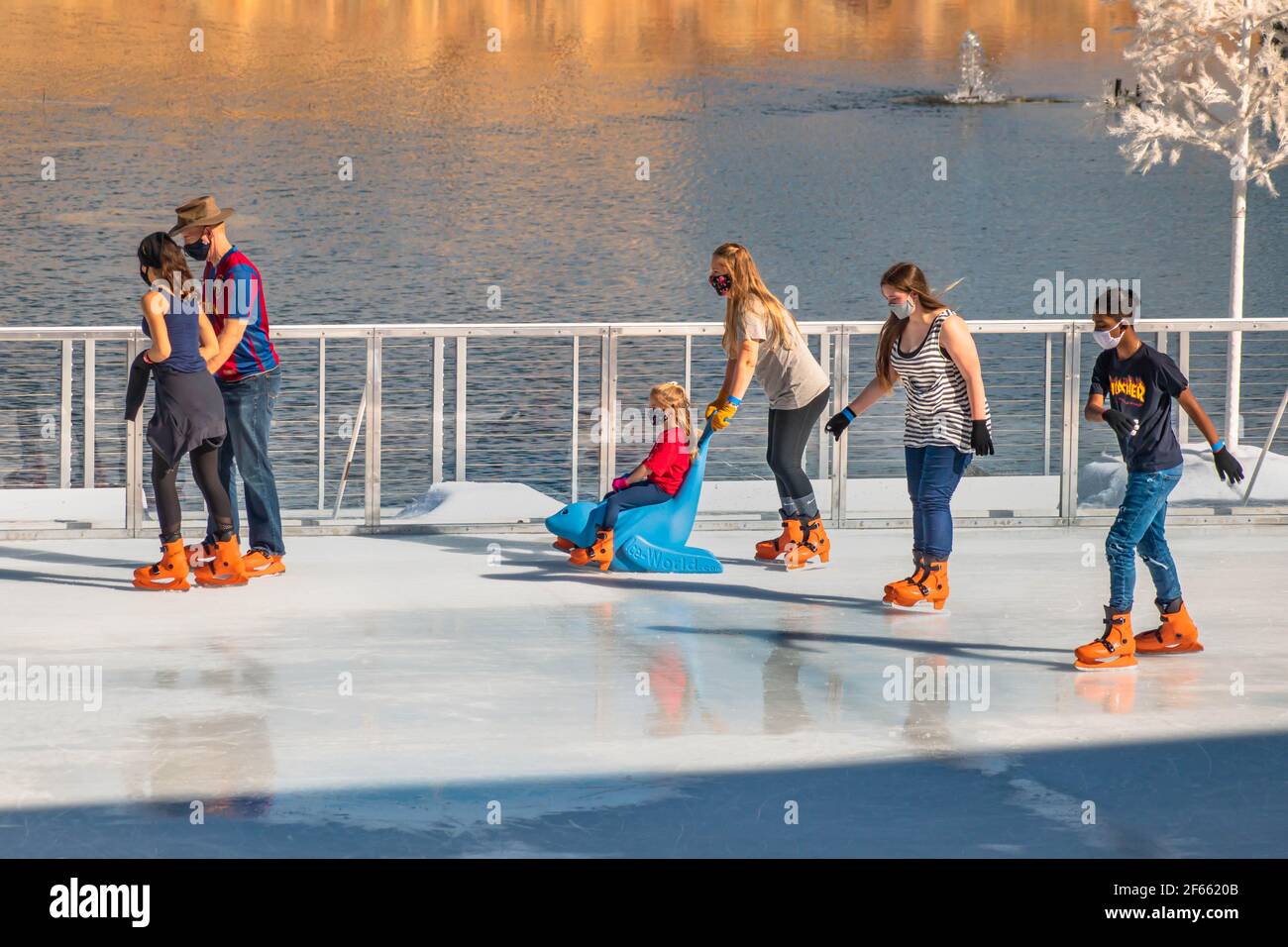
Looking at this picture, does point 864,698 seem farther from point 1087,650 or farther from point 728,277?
point 728,277

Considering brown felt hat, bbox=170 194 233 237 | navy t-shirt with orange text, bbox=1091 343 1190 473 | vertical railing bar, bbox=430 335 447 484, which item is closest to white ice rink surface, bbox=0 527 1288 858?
navy t-shirt with orange text, bbox=1091 343 1190 473

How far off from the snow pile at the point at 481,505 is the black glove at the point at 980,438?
3029 millimetres

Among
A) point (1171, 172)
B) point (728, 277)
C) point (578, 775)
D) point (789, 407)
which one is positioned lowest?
point (578, 775)

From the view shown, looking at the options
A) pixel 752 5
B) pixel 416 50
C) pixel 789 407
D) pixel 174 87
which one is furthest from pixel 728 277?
pixel 752 5

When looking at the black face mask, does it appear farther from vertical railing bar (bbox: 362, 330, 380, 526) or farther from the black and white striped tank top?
the black and white striped tank top

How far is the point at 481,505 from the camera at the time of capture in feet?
34.1

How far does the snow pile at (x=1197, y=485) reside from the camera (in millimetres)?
11242

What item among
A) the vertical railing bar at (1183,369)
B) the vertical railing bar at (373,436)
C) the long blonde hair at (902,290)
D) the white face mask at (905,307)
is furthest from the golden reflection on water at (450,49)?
the white face mask at (905,307)

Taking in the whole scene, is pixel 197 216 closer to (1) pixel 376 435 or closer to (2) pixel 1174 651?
(1) pixel 376 435

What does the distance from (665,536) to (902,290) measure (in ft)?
6.08

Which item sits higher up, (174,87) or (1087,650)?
(174,87)

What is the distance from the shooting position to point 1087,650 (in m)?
6.98

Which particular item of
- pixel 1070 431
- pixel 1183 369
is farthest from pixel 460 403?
pixel 1183 369

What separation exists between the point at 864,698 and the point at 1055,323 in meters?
4.36
